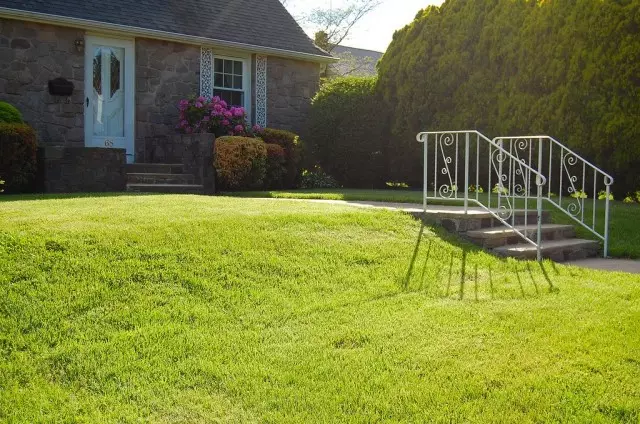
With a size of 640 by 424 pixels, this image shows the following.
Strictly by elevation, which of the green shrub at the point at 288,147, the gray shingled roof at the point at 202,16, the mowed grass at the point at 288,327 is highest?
the gray shingled roof at the point at 202,16

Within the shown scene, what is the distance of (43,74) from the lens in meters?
12.7

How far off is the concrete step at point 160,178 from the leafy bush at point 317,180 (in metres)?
2.87

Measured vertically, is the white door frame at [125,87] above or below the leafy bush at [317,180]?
above

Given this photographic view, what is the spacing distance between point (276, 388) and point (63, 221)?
10.8 feet

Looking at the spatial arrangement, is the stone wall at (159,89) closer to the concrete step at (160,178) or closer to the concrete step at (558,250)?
the concrete step at (160,178)

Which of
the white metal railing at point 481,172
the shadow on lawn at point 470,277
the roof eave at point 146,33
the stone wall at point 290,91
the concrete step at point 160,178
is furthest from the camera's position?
the stone wall at point 290,91

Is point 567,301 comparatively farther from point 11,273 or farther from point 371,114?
point 371,114

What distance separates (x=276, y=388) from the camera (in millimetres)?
3889

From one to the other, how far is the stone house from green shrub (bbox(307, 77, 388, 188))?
41.2 inches

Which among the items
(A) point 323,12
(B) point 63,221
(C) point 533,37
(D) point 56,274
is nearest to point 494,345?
(D) point 56,274

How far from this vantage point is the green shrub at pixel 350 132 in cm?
1526

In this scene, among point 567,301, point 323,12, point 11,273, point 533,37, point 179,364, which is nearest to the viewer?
point 179,364

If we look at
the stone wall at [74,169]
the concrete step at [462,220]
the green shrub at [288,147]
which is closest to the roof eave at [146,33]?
the green shrub at [288,147]

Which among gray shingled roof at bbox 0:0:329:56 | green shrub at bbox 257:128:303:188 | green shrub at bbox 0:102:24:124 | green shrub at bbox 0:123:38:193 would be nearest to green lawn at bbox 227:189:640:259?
green shrub at bbox 257:128:303:188
